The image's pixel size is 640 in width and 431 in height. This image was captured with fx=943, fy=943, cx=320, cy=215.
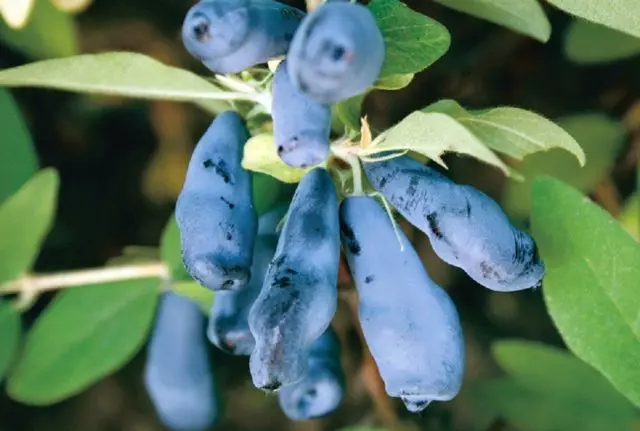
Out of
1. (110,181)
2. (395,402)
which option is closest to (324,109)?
(395,402)

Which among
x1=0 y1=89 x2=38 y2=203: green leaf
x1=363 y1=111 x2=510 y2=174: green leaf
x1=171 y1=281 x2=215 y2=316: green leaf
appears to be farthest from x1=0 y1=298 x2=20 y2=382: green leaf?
x1=363 y1=111 x2=510 y2=174: green leaf

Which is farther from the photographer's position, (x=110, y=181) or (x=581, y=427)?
(x=110, y=181)

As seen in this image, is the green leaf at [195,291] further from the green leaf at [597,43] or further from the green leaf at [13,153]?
the green leaf at [597,43]

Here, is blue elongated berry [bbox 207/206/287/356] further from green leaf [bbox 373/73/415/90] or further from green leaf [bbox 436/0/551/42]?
green leaf [bbox 436/0/551/42]

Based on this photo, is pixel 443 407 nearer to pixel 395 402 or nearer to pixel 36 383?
pixel 395 402

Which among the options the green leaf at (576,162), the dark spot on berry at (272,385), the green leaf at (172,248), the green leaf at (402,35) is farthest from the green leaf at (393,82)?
the green leaf at (576,162)
